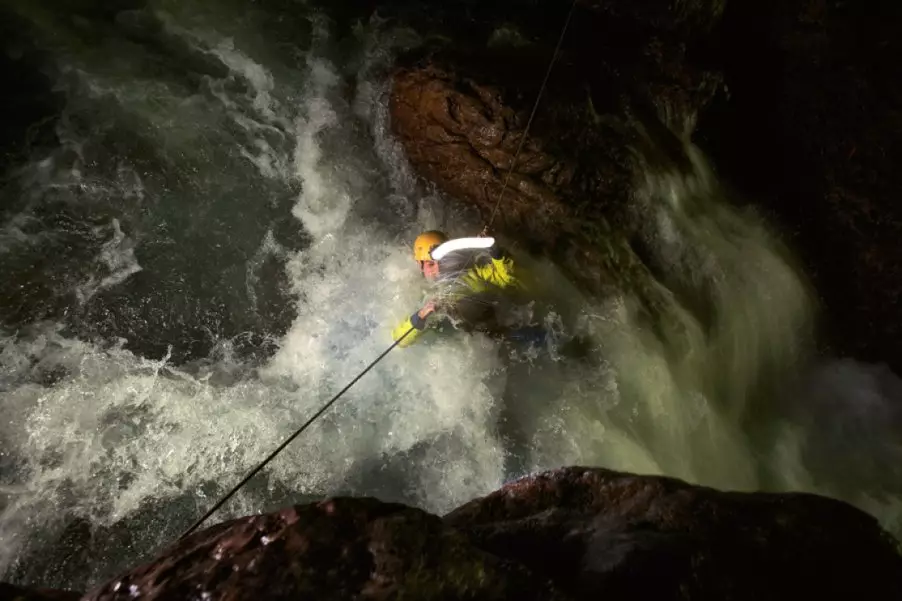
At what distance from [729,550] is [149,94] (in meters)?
6.63

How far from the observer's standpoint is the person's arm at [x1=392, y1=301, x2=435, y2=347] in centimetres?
467

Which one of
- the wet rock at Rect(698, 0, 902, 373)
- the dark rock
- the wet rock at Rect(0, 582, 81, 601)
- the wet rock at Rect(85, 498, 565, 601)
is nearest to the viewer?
the wet rock at Rect(85, 498, 565, 601)

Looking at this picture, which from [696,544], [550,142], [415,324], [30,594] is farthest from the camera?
[550,142]

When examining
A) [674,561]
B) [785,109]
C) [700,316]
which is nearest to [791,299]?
[700,316]

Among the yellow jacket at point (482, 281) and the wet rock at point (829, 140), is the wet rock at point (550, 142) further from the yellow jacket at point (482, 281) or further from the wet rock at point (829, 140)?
the wet rock at point (829, 140)

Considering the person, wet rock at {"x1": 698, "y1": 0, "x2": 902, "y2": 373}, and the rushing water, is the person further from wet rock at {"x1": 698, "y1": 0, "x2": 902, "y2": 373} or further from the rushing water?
wet rock at {"x1": 698, "y1": 0, "x2": 902, "y2": 373}

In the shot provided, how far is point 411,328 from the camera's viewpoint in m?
4.72

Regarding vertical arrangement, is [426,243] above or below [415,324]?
above

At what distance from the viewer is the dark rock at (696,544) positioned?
2.01 m

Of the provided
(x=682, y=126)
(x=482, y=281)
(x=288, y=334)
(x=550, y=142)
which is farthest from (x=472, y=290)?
(x=682, y=126)

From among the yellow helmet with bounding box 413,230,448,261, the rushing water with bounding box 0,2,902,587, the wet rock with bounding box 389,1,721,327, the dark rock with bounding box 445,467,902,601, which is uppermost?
the dark rock with bounding box 445,467,902,601

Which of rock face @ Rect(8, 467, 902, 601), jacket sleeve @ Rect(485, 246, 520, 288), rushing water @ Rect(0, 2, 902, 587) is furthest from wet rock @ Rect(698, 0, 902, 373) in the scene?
rock face @ Rect(8, 467, 902, 601)

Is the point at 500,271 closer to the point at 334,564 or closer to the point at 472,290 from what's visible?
the point at 472,290

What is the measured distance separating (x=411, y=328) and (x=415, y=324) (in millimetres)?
71
